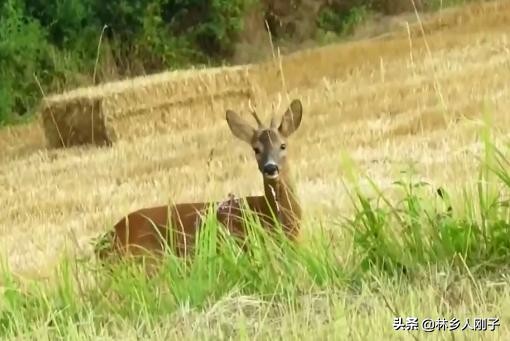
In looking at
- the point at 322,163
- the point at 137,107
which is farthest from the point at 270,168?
the point at 137,107

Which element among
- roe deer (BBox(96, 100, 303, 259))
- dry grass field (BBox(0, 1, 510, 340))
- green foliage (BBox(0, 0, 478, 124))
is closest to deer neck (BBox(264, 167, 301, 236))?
roe deer (BBox(96, 100, 303, 259))

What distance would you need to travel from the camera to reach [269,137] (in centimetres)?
598

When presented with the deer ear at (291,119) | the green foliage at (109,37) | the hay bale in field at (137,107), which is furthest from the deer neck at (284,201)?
the green foliage at (109,37)

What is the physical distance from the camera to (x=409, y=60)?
13172 mm

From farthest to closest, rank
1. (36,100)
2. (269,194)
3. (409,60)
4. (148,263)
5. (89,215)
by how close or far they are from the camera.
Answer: (36,100) < (409,60) < (89,215) < (269,194) < (148,263)

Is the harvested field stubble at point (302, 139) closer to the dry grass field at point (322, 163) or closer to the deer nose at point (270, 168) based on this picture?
the dry grass field at point (322, 163)

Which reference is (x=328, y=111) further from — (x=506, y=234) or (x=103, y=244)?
(x=506, y=234)

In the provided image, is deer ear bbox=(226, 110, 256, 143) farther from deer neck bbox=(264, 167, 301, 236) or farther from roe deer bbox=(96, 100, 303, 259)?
deer neck bbox=(264, 167, 301, 236)

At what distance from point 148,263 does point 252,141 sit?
132 cm

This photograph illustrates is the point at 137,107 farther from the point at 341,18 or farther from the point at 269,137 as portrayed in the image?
the point at 269,137

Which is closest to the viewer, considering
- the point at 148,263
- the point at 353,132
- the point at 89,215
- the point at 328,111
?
the point at 148,263

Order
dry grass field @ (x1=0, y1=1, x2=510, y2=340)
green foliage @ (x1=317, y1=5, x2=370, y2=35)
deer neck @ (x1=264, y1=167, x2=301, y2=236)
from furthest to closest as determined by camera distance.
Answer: green foliage @ (x1=317, y1=5, x2=370, y2=35) → deer neck @ (x1=264, y1=167, x2=301, y2=236) → dry grass field @ (x1=0, y1=1, x2=510, y2=340)

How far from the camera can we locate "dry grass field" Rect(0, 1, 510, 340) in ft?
12.3

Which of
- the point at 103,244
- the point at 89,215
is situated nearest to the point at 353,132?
the point at 89,215
